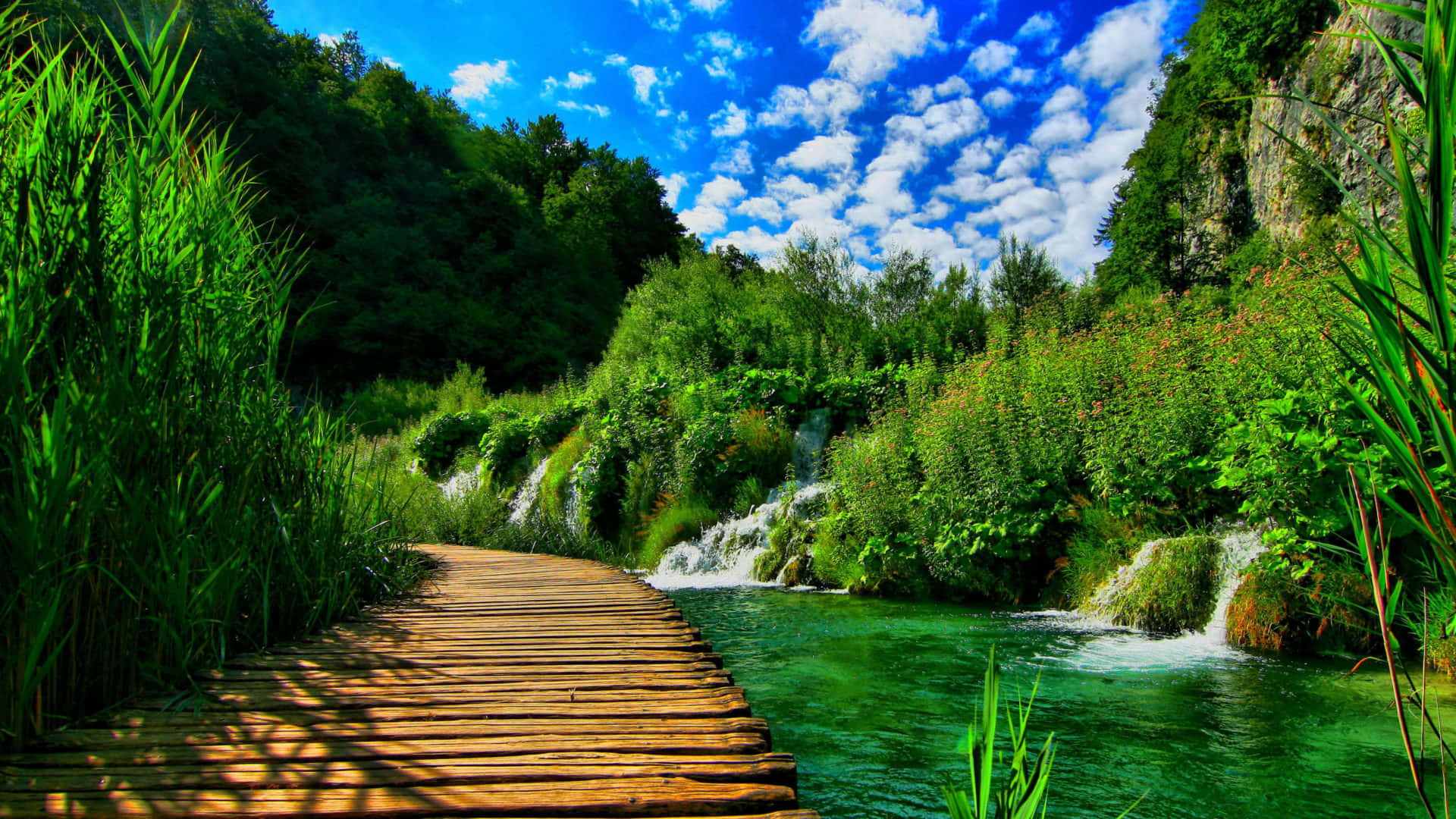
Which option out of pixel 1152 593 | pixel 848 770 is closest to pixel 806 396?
pixel 1152 593

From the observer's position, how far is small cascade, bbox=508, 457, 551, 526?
12047mm

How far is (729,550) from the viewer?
950cm

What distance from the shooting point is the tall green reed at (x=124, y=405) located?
1.93 m

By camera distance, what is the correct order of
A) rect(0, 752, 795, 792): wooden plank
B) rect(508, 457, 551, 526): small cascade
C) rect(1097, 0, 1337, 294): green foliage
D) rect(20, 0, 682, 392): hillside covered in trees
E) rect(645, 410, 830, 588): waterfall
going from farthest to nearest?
rect(20, 0, 682, 392): hillside covered in trees
rect(1097, 0, 1337, 294): green foliage
rect(508, 457, 551, 526): small cascade
rect(645, 410, 830, 588): waterfall
rect(0, 752, 795, 792): wooden plank

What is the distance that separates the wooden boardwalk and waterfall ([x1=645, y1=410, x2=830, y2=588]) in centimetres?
612

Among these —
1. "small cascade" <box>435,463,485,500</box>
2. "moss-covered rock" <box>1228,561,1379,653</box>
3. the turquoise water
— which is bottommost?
the turquoise water

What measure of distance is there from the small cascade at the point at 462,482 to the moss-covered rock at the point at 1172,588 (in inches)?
392

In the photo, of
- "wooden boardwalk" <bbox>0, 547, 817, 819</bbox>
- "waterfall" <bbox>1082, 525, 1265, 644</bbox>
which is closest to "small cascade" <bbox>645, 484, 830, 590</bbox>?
"waterfall" <bbox>1082, 525, 1265, 644</bbox>

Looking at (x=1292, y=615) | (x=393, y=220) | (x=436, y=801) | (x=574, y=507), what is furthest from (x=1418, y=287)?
(x=393, y=220)

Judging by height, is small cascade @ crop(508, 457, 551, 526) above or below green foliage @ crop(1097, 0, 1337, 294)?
below

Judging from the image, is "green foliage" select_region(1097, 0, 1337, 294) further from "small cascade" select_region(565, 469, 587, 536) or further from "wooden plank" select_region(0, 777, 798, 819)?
"wooden plank" select_region(0, 777, 798, 819)

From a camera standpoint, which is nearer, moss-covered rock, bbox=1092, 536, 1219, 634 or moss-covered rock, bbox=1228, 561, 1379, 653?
moss-covered rock, bbox=1228, 561, 1379, 653

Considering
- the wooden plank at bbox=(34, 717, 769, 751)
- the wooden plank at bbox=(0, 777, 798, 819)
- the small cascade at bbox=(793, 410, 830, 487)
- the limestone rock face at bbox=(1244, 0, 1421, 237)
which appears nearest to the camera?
the wooden plank at bbox=(0, 777, 798, 819)

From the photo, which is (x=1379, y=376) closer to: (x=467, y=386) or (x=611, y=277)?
(x=467, y=386)
